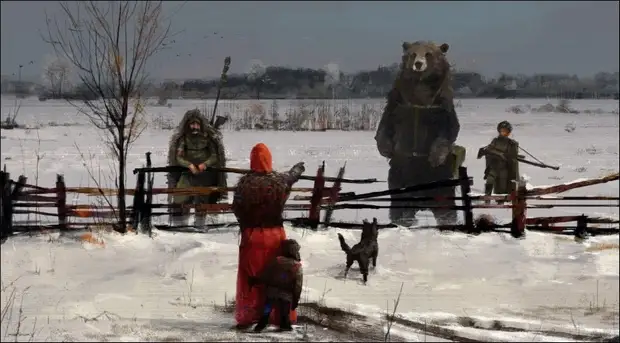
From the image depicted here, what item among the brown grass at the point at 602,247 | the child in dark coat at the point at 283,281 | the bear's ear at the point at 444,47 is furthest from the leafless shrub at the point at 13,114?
the brown grass at the point at 602,247

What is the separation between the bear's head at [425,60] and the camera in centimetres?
964

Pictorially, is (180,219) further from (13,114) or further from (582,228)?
(582,228)

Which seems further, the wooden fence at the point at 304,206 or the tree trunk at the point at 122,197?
Answer: the wooden fence at the point at 304,206

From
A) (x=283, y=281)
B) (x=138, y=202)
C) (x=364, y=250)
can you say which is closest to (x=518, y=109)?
(x=138, y=202)

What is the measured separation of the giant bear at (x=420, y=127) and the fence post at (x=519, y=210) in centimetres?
99

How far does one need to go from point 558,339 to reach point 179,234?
5330mm

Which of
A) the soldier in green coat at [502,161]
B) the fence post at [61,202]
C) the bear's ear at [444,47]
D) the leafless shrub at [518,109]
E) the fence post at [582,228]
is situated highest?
the bear's ear at [444,47]

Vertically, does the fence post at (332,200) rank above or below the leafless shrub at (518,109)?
below

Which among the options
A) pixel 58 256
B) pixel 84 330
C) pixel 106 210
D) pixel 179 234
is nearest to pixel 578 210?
pixel 179 234

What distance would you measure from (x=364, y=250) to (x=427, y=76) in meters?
3.50

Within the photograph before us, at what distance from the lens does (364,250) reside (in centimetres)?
711

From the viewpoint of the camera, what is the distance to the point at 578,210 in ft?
38.9

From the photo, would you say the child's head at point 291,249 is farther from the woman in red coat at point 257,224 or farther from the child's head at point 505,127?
the child's head at point 505,127

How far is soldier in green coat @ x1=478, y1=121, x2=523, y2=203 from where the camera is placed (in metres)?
10.5
